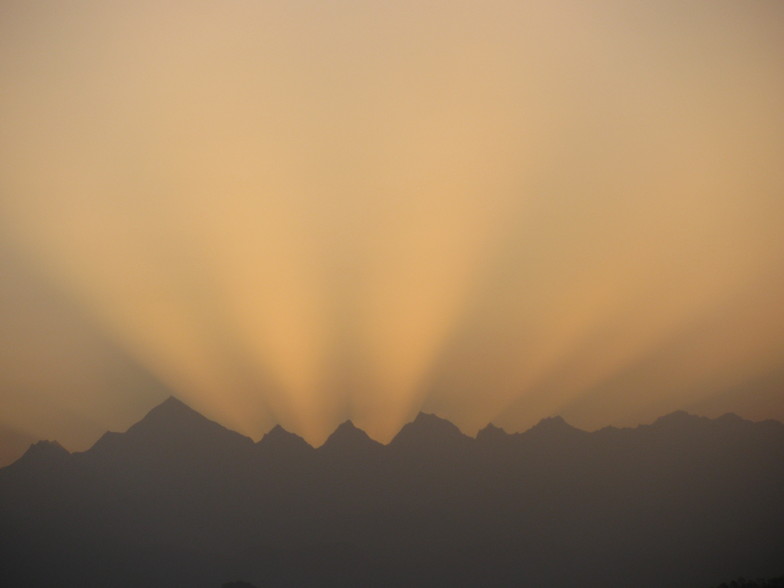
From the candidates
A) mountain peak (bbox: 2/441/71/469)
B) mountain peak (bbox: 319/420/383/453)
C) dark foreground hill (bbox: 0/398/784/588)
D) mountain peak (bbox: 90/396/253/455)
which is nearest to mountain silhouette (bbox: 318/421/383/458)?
mountain peak (bbox: 319/420/383/453)

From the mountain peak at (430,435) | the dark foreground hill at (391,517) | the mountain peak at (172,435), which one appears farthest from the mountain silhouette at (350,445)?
the mountain peak at (172,435)

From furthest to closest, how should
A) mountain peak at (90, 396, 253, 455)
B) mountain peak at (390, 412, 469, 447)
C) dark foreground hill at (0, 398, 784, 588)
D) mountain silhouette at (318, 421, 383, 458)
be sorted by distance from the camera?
1. mountain silhouette at (318, 421, 383, 458)
2. mountain peak at (390, 412, 469, 447)
3. mountain peak at (90, 396, 253, 455)
4. dark foreground hill at (0, 398, 784, 588)

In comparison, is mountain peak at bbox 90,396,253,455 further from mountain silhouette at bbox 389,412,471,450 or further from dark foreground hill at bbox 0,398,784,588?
mountain silhouette at bbox 389,412,471,450

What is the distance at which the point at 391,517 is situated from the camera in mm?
11000

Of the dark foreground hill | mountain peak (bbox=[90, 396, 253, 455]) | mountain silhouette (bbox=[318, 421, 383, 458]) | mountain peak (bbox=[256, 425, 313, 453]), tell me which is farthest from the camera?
mountain silhouette (bbox=[318, 421, 383, 458])

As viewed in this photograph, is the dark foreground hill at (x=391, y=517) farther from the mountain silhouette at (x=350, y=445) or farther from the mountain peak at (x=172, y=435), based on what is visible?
the mountain silhouette at (x=350, y=445)

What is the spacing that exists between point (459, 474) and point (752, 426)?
501 centimetres

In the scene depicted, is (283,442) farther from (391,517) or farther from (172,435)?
(391,517)

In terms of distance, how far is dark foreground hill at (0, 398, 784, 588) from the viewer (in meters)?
9.98

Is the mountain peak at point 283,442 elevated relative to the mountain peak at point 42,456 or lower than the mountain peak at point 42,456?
elevated

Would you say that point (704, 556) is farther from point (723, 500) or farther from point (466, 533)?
point (466, 533)

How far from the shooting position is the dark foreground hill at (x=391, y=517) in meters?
9.98

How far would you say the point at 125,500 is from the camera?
32.1 ft

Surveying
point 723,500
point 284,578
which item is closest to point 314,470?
point 284,578
